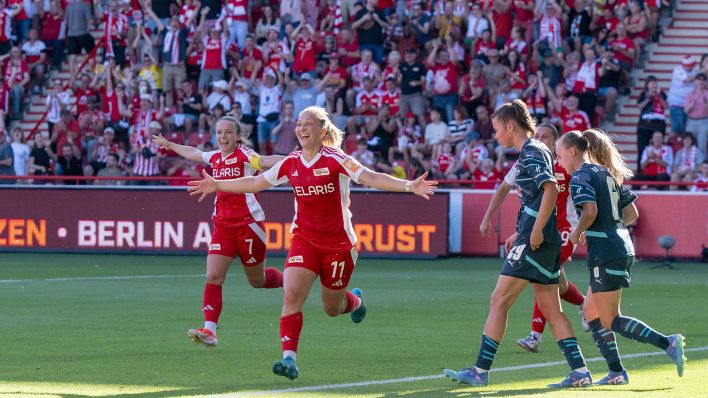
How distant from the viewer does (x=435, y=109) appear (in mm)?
26734

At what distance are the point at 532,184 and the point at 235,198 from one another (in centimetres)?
400

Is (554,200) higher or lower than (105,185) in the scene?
higher

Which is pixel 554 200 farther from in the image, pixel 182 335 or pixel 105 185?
pixel 105 185

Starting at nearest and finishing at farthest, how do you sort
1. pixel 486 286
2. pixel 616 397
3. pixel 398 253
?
pixel 616 397 < pixel 486 286 < pixel 398 253

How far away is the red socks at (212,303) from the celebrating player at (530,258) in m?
3.02

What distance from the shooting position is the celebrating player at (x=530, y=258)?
30.6ft

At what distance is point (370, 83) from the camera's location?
27.7 m

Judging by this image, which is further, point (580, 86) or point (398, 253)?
point (580, 86)

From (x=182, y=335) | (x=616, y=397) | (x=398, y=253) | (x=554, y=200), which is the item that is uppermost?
(x=554, y=200)

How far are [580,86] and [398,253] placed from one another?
5.32m

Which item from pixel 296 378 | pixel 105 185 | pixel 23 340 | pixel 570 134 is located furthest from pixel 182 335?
pixel 105 185

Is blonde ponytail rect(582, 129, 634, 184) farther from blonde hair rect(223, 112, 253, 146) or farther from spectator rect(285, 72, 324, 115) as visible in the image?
spectator rect(285, 72, 324, 115)

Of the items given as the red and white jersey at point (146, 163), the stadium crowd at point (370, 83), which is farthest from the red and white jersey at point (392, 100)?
the red and white jersey at point (146, 163)

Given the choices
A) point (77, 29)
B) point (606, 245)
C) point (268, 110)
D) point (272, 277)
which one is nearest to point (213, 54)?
point (268, 110)
